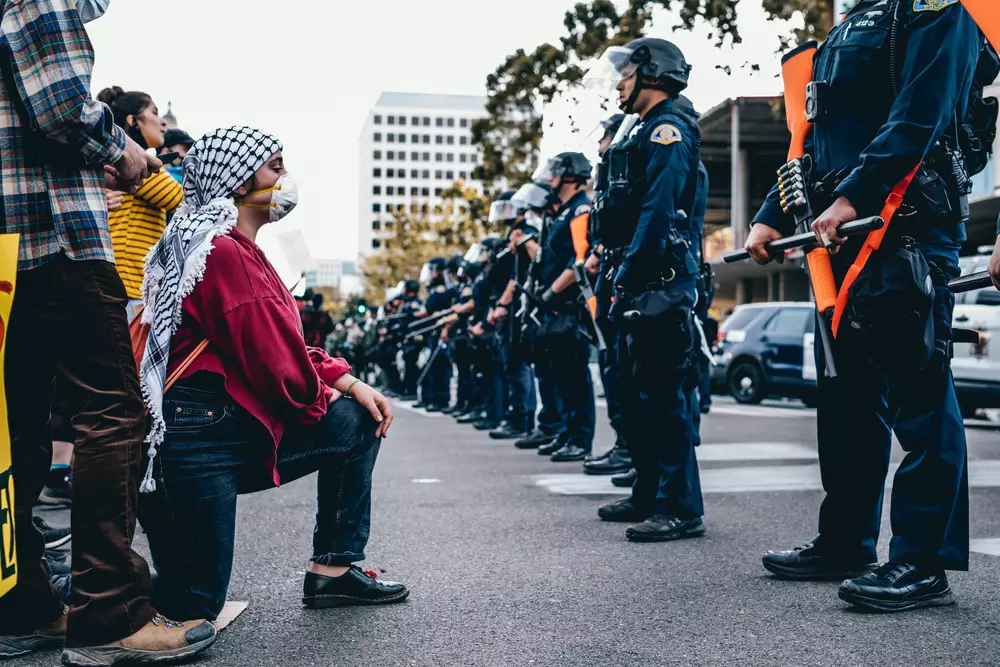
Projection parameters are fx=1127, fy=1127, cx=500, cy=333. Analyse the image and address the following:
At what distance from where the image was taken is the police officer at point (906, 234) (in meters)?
3.45

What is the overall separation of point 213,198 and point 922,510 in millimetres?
2400

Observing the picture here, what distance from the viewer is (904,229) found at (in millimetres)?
3537

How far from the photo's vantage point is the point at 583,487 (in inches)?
265

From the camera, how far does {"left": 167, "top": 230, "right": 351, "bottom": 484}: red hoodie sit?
10.4 ft

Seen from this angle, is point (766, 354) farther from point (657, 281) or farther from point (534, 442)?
point (657, 281)

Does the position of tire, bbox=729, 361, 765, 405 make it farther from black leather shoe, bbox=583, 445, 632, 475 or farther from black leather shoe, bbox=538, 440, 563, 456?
black leather shoe, bbox=583, 445, 632, 475

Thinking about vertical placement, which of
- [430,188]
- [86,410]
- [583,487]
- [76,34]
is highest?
[430,188]

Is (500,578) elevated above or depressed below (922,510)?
below

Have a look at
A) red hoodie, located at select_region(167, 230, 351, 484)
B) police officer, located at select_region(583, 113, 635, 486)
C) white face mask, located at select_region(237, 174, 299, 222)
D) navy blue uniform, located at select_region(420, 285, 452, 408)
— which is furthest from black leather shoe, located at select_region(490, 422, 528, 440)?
red hoodie, located at select_region(167, 230, 351, 484)

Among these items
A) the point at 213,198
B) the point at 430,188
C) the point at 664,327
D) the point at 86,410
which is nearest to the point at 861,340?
the point at 664,327

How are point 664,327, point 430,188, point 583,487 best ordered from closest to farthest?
1. point 664,327
2. point 583,487
3. point 430,188

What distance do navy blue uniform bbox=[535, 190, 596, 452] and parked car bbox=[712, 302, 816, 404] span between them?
6.67m

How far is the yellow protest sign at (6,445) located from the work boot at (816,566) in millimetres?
2539

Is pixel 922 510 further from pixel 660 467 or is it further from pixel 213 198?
pixel 213 198
